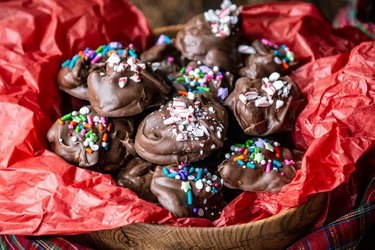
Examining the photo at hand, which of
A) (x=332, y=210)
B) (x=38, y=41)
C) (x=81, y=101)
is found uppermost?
(x=38, y=41)

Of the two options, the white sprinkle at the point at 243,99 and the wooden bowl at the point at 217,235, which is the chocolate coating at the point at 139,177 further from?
the white sprinkle at the point at 243,99

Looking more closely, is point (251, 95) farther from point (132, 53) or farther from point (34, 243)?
point (34, 243)

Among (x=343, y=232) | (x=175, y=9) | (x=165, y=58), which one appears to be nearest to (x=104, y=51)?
(x=165, y=58)

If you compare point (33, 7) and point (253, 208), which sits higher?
point (33, 7)

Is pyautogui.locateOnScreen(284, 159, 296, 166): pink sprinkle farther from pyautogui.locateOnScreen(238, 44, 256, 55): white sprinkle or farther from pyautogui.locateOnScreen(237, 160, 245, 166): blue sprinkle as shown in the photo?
pyautogui.locateOnScreen(238, 44, 256, 55): white sprinkle

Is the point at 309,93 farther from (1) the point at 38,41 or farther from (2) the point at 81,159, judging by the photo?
(1) the point at 38,41

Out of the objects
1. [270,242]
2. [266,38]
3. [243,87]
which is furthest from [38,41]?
[270,242]

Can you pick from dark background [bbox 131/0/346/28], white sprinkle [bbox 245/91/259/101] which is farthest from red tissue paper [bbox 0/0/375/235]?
dark background [bbox 131/0/346/28]
